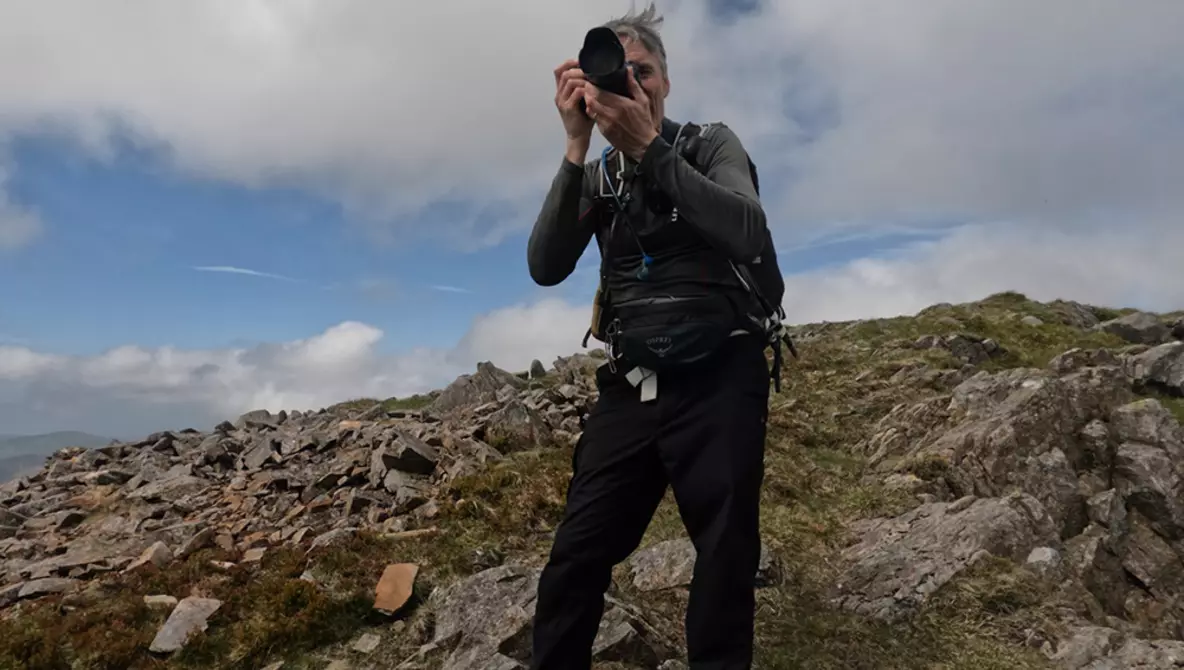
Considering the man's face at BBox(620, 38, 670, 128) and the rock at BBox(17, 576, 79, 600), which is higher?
the man's face at BBox(620, 38, 670, 128)

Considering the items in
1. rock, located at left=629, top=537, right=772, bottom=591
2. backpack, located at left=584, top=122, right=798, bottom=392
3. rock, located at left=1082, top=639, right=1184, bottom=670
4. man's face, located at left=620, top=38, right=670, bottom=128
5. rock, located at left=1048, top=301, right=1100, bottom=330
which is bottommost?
rock, located at left=1082, top=639, right=1184, bottom=670

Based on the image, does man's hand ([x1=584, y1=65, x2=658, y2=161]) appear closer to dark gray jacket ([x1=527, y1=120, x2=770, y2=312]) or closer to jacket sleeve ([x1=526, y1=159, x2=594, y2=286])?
dark gray jacket ([x1=527, y1=120, x2=770, y2=312])

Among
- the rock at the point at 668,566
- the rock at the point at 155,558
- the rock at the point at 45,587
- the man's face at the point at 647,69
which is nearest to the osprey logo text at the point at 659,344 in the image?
the man's face at the point at 647,69

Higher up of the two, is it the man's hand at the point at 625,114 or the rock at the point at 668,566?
the man's hand at the point at 625,114

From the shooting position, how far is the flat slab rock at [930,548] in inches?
271

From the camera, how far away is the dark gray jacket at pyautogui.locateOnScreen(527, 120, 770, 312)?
3672 mm

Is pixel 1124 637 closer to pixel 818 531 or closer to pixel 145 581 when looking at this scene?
pixel 818 531

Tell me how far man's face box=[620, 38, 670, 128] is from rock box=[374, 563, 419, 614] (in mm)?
5185

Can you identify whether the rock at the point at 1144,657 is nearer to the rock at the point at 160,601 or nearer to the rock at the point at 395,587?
the rock at the point at 395,587

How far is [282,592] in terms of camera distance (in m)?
7.09

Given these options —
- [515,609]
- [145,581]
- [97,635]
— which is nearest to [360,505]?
[145,581]

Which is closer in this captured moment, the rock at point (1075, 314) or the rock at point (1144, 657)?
the rock at point (1144, 657)

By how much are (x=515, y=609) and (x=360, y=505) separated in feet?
15.0

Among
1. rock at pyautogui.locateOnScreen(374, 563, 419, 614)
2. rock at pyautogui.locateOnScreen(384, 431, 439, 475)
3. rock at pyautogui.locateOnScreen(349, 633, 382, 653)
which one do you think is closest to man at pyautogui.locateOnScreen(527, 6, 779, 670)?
rock at pyautogui.locateOnScreen(349, 633, 382, 653)
